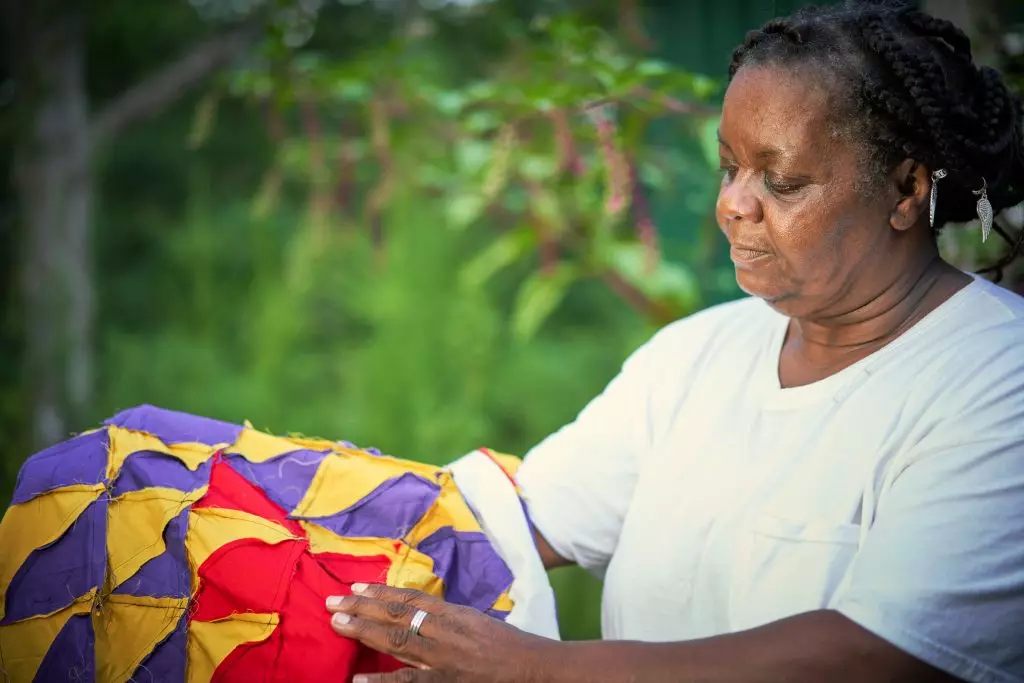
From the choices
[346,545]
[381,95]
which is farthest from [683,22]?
[346,545]

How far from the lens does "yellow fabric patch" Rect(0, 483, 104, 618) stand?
1.73 metres

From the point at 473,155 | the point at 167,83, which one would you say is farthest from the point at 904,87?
the point at 167,83

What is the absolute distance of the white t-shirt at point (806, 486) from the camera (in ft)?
4.86

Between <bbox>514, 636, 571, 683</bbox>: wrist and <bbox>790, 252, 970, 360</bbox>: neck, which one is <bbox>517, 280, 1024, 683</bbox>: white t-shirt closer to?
<bbox>790, 252, 970, 360</bbox>: neck

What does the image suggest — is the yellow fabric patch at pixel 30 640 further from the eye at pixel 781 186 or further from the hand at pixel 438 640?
the eye at pixel 781 186

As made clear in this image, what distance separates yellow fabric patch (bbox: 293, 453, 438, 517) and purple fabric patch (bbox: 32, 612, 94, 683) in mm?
387

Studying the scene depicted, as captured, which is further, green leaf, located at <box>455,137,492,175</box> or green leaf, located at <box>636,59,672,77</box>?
green leaf, located at <box>455,137,492,175</box>

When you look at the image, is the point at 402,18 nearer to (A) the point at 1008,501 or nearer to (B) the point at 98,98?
(B) the point at 98,98

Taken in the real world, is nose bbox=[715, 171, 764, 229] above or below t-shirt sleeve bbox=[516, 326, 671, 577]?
above

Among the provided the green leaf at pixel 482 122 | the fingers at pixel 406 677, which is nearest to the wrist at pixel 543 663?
the fingers at pixel 406 677

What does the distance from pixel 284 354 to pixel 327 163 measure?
938 mm

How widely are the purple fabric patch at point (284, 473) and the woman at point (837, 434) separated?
244mm

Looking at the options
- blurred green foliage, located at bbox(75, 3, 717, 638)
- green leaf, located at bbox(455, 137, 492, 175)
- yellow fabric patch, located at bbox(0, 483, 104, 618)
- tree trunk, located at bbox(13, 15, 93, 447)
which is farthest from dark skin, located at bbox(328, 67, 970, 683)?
tree trunk, located at bbox(13, 15, 93, 447)

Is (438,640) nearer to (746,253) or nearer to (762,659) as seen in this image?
(762,659)
